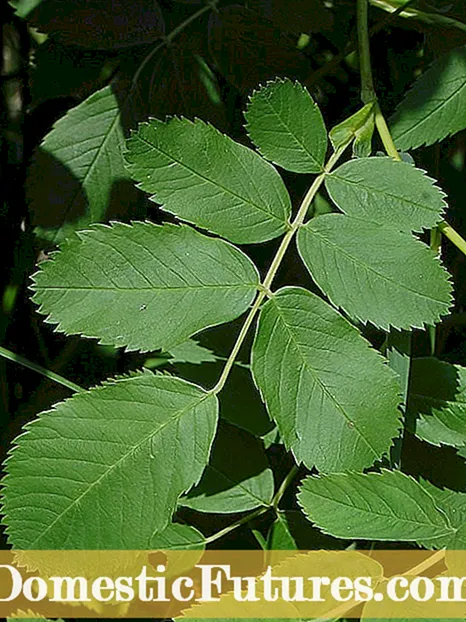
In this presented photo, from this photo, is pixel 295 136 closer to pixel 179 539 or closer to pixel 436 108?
pixel 436 108

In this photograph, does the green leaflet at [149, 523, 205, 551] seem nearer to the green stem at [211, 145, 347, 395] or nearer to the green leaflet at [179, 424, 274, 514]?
the green leaflet at [179, 424, 274, 514]

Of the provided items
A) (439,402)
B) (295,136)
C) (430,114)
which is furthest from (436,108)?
(439,402)

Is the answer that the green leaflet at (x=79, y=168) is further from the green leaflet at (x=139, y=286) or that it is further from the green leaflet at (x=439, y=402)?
the green leaflet at (x=439, y=402)

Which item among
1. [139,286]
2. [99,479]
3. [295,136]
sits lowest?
[99,479]

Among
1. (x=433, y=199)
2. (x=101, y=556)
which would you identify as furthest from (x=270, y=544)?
(x=433, y=199)

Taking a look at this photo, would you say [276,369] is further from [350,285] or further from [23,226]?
[23,226]

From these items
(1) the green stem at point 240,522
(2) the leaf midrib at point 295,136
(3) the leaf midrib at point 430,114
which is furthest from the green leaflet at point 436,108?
(1) the green stem at point 240,522
